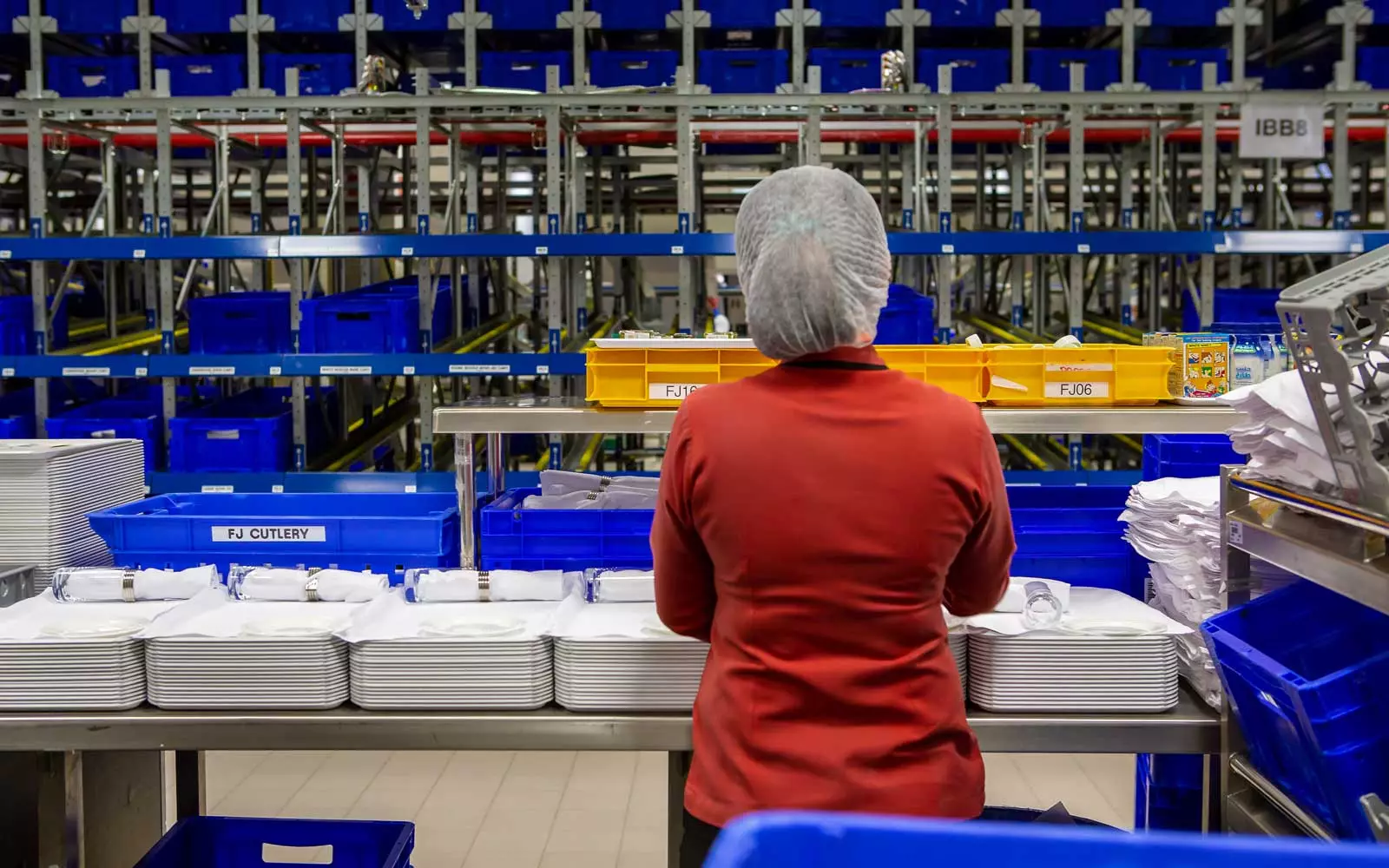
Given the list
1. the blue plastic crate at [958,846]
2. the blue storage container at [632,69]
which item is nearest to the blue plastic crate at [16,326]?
the blue storage container at [632,69]

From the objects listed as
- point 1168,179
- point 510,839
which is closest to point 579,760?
point 510,839

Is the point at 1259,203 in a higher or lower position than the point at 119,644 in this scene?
higher

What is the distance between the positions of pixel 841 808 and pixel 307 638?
1167mm

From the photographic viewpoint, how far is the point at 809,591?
180 cm

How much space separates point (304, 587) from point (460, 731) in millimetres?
571

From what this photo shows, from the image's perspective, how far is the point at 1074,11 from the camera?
27.8ft

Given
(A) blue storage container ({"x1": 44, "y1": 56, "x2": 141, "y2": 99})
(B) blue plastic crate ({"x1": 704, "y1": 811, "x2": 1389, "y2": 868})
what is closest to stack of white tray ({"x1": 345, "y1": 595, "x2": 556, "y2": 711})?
(B) blue plastic crate ({"x1": 704, "y1": 811, "x2": 1389, "y2": 868})

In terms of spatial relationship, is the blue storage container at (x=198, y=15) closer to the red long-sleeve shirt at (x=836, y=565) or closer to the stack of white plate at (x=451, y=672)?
the stack of white plate at (x=451, y=672)

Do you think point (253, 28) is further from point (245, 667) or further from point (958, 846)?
point (958, 846)

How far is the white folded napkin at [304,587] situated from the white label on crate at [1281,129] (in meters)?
5.23

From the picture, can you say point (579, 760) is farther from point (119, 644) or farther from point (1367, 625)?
point (1367, 625)

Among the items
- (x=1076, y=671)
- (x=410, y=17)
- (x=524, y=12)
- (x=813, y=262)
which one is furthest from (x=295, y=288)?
(x=813, y=262)

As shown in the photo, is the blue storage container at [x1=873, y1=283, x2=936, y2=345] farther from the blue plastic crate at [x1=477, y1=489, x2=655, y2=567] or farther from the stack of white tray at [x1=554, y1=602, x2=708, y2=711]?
the stack of white tray at [x1=554, y1=602, x2=708, y2=711]

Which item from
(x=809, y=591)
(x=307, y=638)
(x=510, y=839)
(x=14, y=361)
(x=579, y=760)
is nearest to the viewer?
(x=809, y=591)
